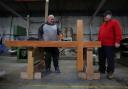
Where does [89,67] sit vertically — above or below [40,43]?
below

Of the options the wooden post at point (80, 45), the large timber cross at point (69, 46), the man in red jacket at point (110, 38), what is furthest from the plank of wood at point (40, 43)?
the man in red jacket at point (110, 38)

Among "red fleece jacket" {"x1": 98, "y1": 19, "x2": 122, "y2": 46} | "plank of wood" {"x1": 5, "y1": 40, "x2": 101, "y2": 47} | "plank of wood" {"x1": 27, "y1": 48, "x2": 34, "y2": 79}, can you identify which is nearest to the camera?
"plank of wood" {"x1": 5, "y1": 40, "x2": 101, "y2": 47}

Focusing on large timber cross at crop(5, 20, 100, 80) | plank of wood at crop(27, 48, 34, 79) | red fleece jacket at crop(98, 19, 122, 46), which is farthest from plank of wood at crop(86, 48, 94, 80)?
plank of wood at crop(27, 48, 34, 79)

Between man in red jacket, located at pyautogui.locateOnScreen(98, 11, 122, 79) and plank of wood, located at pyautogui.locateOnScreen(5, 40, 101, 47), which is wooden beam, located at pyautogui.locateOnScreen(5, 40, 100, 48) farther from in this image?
man in red jacket, located at pyautogui.locateOnScreen(98, 11, 122, 79)

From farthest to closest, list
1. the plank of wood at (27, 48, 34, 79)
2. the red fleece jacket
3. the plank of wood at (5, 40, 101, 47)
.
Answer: the red fleece jacket → the plank of wood at (27, 48, 34, 79) → the plank of wood at (5, 40, 101, 47)

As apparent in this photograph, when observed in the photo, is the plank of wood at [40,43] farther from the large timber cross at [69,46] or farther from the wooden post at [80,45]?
the wooden post at [80,45]

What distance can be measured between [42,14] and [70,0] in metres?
2.84

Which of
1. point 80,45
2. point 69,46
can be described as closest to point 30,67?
point 69,46

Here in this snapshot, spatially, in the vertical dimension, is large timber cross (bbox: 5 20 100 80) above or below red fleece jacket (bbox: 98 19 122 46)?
below

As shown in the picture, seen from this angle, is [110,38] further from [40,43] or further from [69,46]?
[40,43]

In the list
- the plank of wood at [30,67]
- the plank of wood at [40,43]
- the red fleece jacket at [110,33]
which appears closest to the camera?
the plank of wood at [40,43]

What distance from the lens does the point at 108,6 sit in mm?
20297

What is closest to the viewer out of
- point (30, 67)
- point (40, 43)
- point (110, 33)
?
point (40, 43)

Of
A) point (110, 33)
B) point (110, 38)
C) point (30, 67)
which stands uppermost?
point (110, 33)
